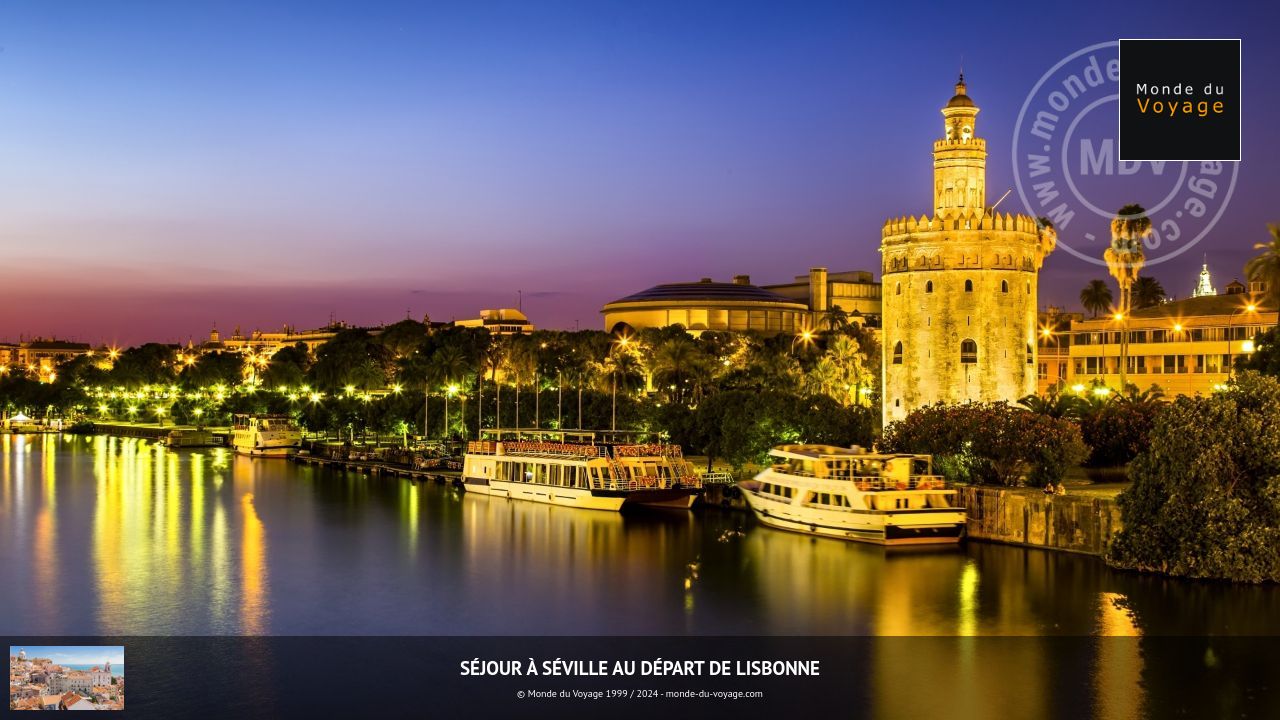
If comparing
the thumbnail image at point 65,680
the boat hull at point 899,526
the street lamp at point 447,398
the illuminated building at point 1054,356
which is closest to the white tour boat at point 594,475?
the boat hull at point 899,526

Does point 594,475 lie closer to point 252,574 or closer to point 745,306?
point 252,574

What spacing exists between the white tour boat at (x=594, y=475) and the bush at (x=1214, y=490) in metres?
22.5

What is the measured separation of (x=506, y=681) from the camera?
105ft

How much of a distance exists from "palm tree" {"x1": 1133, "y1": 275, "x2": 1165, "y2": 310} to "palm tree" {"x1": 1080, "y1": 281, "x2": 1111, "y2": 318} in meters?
5.90

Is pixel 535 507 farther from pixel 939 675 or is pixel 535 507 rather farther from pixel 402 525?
pixel 939 675

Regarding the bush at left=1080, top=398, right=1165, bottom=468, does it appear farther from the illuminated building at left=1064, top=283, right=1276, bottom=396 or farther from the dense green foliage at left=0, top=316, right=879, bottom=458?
the illuminated building at left=1064, top=283, right=1276, bottom=396

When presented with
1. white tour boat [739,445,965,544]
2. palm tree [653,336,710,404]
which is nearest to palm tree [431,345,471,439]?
palm tree [653,336,710,404]

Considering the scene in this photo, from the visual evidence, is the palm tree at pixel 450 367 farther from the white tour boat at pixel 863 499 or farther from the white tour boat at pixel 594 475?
the white tour boat at pixel 863 499

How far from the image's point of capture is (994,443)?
168ft

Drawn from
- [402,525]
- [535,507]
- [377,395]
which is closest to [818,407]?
[535,507]

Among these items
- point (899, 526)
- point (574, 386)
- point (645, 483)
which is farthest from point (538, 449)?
point (574, 386)

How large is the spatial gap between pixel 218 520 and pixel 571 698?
35709 mm

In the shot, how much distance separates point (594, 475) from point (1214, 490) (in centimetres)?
2922

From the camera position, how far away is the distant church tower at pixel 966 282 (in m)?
62.7
